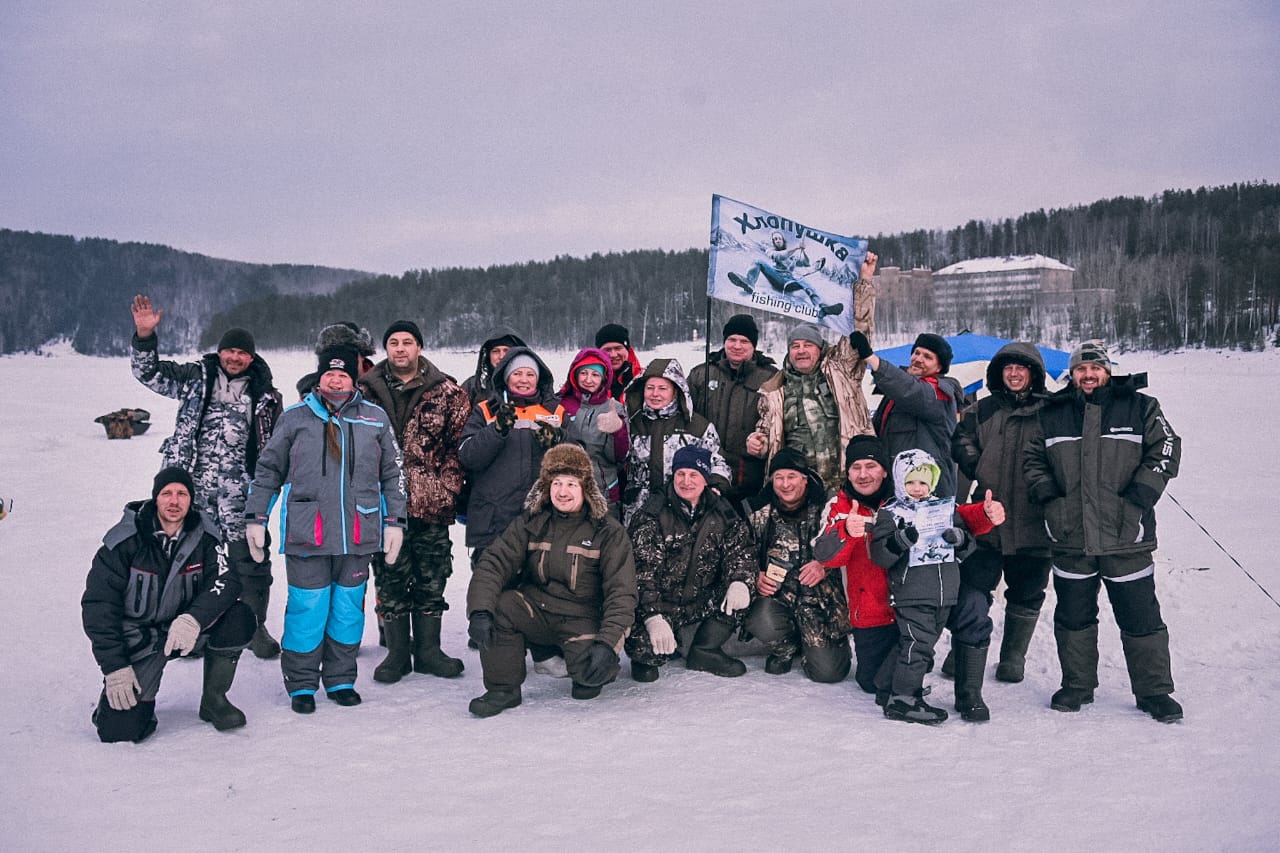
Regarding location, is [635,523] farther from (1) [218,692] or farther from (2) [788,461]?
(1) [218,692]

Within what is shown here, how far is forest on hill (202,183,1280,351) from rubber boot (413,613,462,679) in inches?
1708

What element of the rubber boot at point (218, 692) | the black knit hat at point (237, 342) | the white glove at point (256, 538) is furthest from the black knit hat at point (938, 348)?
the rubber boot at point (218, 692)

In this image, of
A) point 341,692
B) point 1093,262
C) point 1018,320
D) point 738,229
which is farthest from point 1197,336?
point 341,692


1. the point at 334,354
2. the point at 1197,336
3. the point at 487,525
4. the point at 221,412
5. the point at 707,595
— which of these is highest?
the point at 1197,336

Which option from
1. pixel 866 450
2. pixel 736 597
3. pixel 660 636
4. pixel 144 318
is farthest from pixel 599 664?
pixel 144 318

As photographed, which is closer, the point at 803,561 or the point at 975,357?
the point at 803,561

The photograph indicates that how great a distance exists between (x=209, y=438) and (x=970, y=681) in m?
3.99

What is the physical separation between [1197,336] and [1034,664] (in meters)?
46.0

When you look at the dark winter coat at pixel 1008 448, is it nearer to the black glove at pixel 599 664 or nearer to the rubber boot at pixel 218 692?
the black glove at pixel 599 664

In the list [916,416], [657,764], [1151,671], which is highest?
[916,416]

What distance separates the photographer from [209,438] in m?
4.68

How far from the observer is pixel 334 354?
4191 mm

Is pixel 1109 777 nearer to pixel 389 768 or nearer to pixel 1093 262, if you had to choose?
pixel 389 768

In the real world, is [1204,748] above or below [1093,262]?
below
